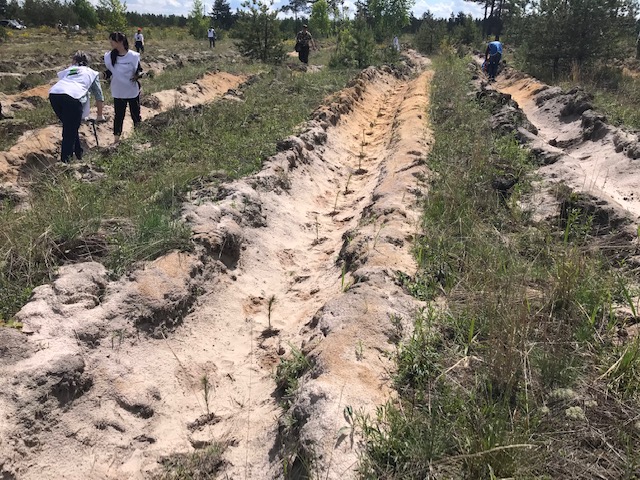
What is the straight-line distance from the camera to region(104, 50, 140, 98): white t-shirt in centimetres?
734

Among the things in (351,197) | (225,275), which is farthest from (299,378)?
(351,197)

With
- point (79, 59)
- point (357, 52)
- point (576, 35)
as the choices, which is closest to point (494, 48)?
point (576, 35)

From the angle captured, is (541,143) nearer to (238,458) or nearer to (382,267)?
(382,267)

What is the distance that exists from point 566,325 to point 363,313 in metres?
1.36

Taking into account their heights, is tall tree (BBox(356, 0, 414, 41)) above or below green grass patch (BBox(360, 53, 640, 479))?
above

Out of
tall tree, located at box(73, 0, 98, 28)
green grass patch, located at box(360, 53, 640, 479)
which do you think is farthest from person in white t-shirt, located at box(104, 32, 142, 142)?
tall tree, located at box(73, 0, 98, 28)

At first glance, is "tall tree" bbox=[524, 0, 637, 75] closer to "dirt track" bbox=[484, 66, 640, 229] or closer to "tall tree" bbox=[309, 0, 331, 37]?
"dirt track" bbox=[484, 66, 640, 229]

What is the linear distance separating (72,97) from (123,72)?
1.34 m

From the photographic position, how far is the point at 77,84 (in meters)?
6.48

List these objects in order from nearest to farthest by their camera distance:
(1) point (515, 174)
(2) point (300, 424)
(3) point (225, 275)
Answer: (2) point (300, 424)
(3) point (225, 275)
(1) point (515, 174)

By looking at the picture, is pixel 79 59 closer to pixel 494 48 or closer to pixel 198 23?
pixel 494 48

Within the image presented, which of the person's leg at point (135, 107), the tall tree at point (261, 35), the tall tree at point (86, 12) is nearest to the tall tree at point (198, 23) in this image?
the tall tree at point (86, 12)

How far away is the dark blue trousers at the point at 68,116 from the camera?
6355 mm

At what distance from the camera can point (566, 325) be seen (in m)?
3.04
